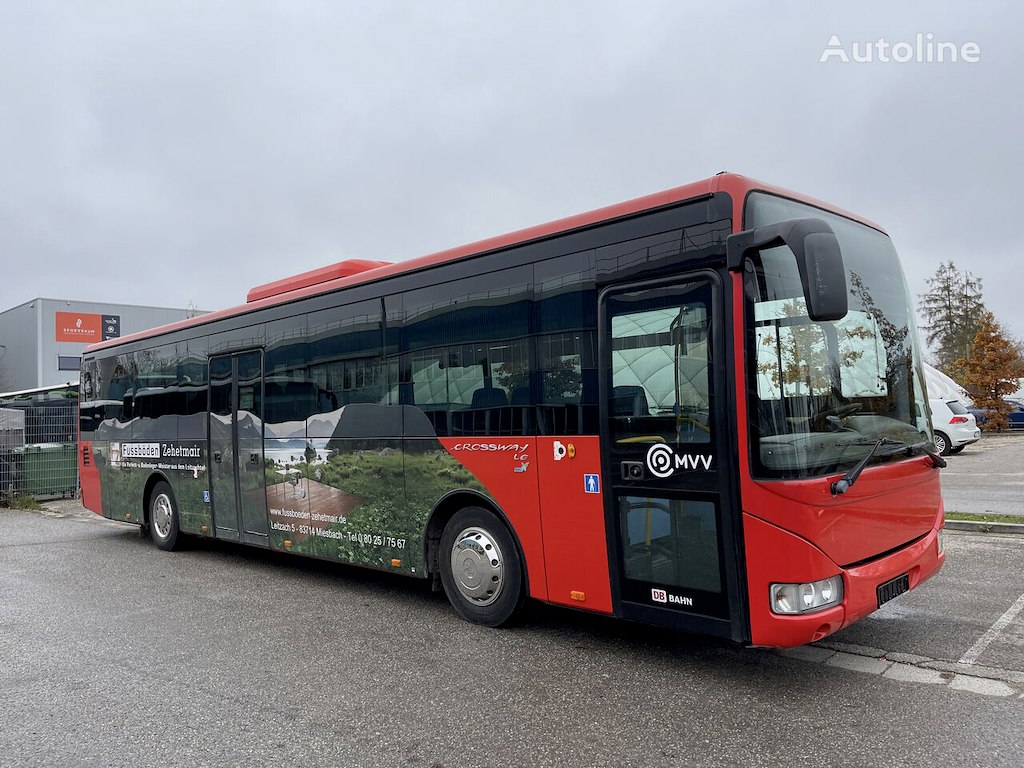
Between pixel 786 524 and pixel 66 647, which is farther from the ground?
pixel 786 524

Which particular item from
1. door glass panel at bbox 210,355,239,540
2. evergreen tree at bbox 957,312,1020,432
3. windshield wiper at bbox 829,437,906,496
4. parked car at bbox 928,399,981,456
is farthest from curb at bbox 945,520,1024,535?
evergreen tree at bbox 957,312,1020,432

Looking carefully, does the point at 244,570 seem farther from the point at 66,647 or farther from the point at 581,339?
the point at 581,339

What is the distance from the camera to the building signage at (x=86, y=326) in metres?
53.8

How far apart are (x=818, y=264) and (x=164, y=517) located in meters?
9.17

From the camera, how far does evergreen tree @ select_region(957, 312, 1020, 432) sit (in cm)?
3130

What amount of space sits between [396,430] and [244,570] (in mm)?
3604

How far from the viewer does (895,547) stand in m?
4.64

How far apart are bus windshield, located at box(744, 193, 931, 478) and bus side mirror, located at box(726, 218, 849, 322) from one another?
238mm

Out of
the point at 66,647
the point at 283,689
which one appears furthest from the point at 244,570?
the point at 283,689

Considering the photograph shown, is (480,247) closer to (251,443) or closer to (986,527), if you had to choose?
(251,443)

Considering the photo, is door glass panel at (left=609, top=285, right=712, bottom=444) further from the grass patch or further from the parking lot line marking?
the grass patch

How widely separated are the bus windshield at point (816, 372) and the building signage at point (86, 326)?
187 feet

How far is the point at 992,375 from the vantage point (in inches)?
1236

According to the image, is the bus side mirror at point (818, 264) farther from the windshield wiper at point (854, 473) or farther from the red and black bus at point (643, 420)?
the windshield wiper at point (854, 473)
